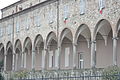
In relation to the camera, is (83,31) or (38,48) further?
(38,48)

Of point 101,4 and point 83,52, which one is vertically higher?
point 101,4

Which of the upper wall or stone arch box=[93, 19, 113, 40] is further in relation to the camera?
the upper wall

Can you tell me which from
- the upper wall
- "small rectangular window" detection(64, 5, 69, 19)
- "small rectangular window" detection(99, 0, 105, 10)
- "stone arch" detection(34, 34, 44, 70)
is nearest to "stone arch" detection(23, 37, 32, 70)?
"stone arch" detection(34, 34, 44, 70)

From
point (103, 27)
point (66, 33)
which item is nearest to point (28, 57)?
point (66, 33)

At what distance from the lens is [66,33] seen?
3070 cm

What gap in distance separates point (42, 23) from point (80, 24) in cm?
695

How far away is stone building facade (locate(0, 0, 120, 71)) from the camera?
25395 mm

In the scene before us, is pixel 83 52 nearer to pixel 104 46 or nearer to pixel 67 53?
pixel 67 53

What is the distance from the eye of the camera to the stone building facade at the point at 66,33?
2540cm

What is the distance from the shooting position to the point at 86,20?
26.8 m

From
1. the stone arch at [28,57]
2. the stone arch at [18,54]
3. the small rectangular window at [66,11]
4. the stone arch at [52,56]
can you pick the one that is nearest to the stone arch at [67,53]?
the stone arch at [52,56]

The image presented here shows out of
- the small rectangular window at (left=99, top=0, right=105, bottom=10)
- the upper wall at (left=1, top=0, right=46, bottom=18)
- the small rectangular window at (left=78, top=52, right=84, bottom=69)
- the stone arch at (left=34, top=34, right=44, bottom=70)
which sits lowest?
Result: the small rectangular window at (left=78, top=52, right=84, bottom=69)

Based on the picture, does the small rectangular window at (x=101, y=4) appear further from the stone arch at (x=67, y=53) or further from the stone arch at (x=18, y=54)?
the stone arch at (x=18, y=54)

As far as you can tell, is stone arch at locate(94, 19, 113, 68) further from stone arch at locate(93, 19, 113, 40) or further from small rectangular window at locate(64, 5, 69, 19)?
small rectangular window at locate(64, 5, 69, 19)
